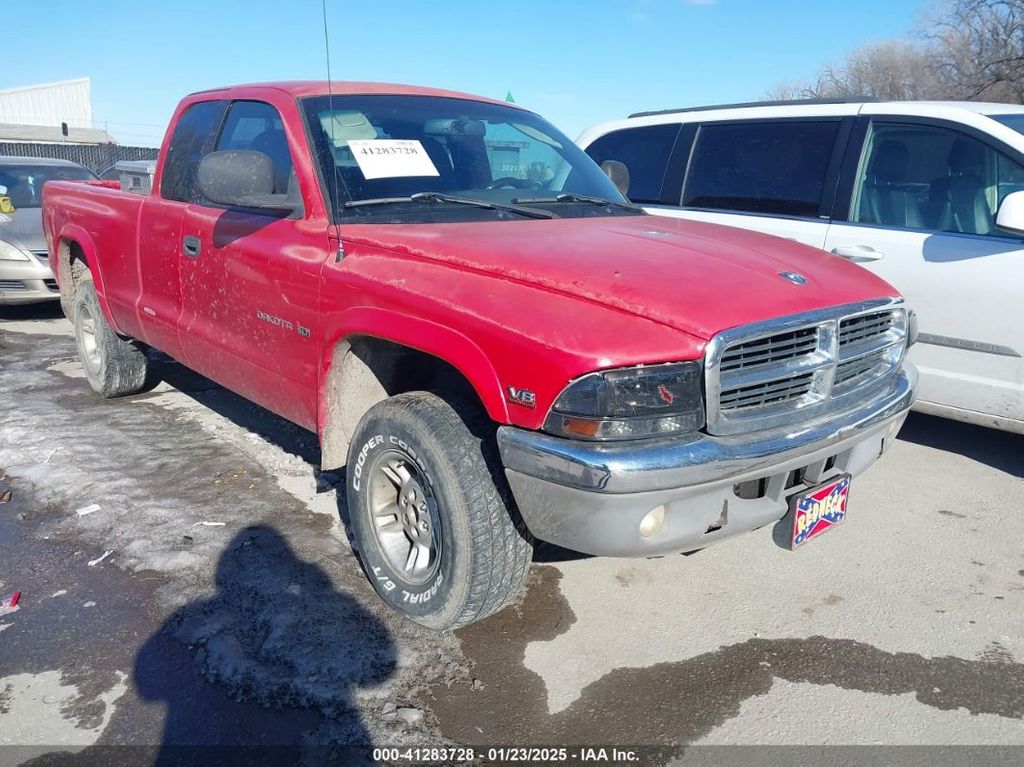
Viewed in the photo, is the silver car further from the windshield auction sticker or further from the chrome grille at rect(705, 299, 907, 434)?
the chrome grille at rect(705, 299, 907, 434)

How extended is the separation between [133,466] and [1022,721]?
4.20 meters

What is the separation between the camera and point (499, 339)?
2.42 meters

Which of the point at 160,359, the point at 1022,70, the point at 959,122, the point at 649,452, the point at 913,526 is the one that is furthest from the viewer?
the point at 1022,70

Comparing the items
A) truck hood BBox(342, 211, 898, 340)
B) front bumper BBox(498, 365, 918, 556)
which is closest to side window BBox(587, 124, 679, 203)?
truck hood BBox(342, 211, 898, 340)

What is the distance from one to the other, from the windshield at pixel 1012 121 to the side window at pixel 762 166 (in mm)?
826

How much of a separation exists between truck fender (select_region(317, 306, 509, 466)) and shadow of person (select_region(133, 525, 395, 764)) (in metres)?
0.58

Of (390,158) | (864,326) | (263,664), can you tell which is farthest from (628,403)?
(390,158)

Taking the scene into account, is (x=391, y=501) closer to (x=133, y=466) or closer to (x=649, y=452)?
(x=649, y=452)

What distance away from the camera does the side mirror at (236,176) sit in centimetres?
312

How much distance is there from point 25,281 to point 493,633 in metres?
7.32

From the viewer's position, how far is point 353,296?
296 cm

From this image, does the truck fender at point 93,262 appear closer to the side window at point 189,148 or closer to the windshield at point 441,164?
the side window at point 189,148

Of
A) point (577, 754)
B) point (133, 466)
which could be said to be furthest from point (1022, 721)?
point (133, 466)

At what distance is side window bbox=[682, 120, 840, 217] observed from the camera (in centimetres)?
491
